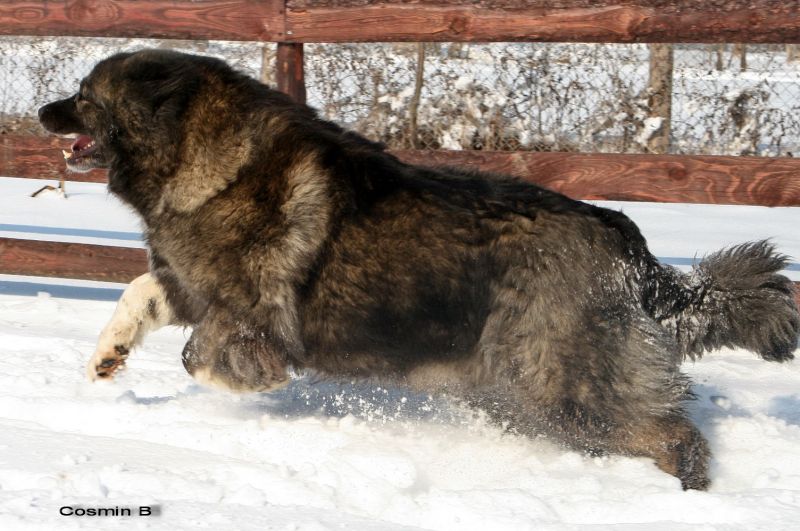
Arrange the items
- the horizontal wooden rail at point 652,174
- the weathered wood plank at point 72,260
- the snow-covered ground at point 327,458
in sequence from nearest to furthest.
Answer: the snow-covered ground at point 327,458, the horizontal wooden rail at point 652,174, the weathered wood plank at point 72,260

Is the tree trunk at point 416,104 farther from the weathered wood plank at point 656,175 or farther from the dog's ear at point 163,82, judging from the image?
the dog's ear at point 163,82

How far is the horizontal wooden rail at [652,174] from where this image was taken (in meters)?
5.03

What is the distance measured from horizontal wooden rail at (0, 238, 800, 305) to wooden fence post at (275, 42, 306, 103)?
4.24 feet

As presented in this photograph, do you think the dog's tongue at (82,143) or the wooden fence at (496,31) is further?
the wooden fence at (496,31)

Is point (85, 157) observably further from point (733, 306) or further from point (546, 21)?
point (733, 306)

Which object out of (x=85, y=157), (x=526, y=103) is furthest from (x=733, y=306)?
(x=526, y=103)

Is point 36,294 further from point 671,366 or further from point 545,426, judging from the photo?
point 671,366

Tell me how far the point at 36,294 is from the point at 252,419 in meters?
2.92

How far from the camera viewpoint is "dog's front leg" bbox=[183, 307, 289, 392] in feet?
11.8

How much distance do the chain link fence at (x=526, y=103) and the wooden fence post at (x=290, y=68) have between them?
3040 mm

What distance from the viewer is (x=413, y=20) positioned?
5086mm

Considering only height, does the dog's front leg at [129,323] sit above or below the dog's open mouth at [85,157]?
below

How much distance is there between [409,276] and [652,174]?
7.16ft


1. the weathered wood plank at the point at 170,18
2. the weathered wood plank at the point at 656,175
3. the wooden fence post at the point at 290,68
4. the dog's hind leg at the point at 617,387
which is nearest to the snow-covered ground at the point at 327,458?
the dog's hind leg at the point at 617,387
